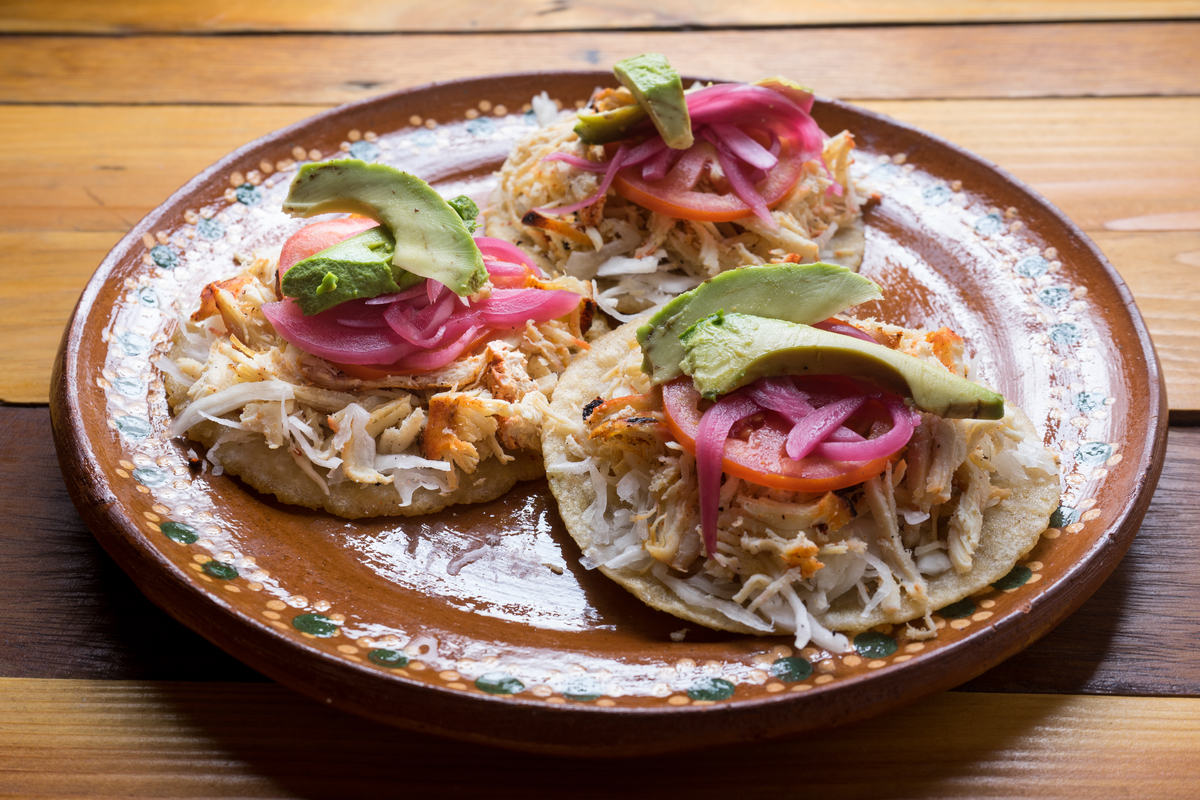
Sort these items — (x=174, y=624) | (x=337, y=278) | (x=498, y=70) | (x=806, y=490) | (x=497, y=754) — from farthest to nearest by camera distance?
(x=498, y=70), (x=337, y=278), (x=174, y=624), (x=806, y=490), (x=497, y=754)

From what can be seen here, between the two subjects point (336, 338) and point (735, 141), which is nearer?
point (336, 338)

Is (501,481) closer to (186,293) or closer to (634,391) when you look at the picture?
(634,391)

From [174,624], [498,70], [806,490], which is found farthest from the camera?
[498,70]

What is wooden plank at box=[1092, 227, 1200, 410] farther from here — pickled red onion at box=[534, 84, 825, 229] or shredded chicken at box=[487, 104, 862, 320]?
pickled red onion at box=[534, 84, 825, 229]

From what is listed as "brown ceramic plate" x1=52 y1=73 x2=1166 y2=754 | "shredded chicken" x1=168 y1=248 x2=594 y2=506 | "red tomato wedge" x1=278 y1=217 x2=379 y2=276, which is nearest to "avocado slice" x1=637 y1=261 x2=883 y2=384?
"shredded chicken" x1=168 y1=248 x2=594 y2=506

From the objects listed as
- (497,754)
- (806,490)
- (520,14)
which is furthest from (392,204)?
(520,14)

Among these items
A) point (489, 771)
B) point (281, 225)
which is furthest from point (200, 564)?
point (281, 225)

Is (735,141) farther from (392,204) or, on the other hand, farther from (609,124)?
(392,204)

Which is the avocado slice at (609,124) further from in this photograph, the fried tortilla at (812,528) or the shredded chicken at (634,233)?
the fried tortilla at (812,528)
